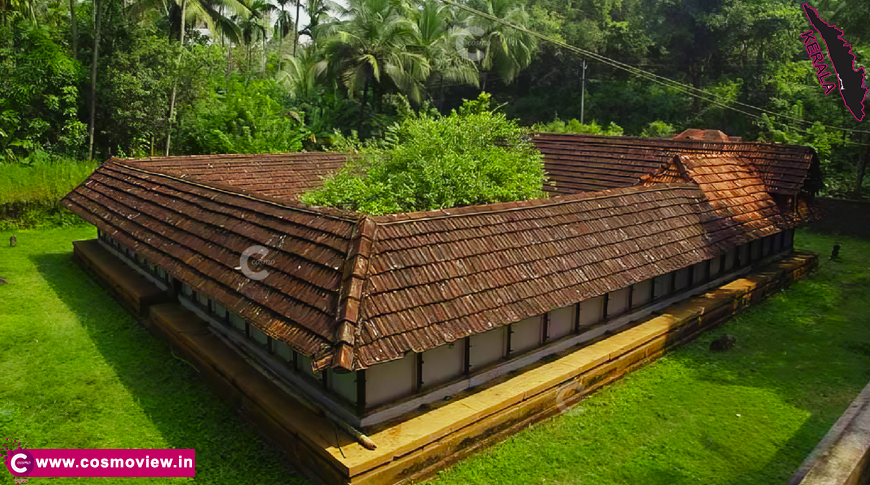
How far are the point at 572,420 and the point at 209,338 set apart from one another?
4934 millimetres

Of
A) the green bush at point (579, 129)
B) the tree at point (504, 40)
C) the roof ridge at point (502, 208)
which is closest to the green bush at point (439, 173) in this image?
the roof ridge at point (502, 208)

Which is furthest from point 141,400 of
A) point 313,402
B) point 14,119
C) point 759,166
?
point 14,119

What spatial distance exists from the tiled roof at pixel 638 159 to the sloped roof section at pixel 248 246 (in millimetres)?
8360

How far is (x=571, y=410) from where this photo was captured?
737 centimetres

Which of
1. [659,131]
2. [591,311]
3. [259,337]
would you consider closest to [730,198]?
[591,311]

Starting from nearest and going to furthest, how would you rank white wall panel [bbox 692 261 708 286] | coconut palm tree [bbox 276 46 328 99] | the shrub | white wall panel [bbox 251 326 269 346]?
white wall panel [bbox 251 326 269 346], white wall panel [bbox 692 261 708 286], coconut palm tree [bbox 276 46 328 99], the shrub

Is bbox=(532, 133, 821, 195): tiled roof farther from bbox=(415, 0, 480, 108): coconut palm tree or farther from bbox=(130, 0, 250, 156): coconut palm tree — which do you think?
bbox=(130, 0, 250, 156): coconut palm tree

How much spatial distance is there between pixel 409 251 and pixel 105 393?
14.5 ft

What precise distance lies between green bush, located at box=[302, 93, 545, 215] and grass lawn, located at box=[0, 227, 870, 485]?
3549 mm

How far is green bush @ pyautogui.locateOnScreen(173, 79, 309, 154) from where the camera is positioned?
21688 mm

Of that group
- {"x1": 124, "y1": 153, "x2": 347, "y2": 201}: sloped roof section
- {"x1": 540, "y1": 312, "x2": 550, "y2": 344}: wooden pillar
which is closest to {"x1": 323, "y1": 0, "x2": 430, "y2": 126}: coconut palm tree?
{"x1": 124, "y1": 153, "x2": 347, "y2": 201}: sloped roof section

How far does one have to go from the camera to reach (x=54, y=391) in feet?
24.8

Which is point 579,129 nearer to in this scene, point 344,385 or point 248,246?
point 248,246

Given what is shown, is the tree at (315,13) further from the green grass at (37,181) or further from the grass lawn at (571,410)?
the grass lawn at (571,410)
